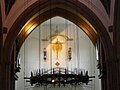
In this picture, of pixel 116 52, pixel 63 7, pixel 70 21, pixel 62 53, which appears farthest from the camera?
pixel 62 53

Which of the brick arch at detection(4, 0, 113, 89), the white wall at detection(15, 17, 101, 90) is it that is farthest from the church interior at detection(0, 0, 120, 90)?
the white wall at detection(15, 17, 101, 90)

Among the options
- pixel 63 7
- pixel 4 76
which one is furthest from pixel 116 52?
pixel 4 76

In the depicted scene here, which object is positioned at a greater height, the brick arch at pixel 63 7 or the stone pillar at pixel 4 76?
the brick arch at pixel 63 7

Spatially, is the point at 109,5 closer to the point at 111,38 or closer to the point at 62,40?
the point at 111,38

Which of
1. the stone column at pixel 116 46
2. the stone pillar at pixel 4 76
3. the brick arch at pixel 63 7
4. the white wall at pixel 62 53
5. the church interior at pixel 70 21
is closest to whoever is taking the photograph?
the stone column at pixel 116 46

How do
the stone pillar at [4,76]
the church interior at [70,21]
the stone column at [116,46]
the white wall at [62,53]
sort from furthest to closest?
the white wall at [62,53] < the church interior at [70,21] < the stone pillar at [4,76] < the stone column at [116,46]

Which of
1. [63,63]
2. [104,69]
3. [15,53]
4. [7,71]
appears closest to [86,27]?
[104,69]

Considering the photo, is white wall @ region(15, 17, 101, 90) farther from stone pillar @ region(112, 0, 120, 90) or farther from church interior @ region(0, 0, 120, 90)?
stone pillar @ region(112, 0, 120, 90)

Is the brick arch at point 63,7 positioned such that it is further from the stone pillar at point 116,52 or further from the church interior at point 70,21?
the stone pillar at point 116,52

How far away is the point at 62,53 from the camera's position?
70.7ft

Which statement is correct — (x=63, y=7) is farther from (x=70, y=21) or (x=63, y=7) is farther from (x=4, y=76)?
(x=4, y=76)

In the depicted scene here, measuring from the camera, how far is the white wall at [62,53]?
2064 centimetres

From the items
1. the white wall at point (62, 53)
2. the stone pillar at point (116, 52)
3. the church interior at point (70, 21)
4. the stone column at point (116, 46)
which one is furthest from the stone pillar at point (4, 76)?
the white wall at point (62, 53)

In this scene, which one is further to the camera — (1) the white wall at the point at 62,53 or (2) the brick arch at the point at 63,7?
(1) the white wall at the point at 62,53
